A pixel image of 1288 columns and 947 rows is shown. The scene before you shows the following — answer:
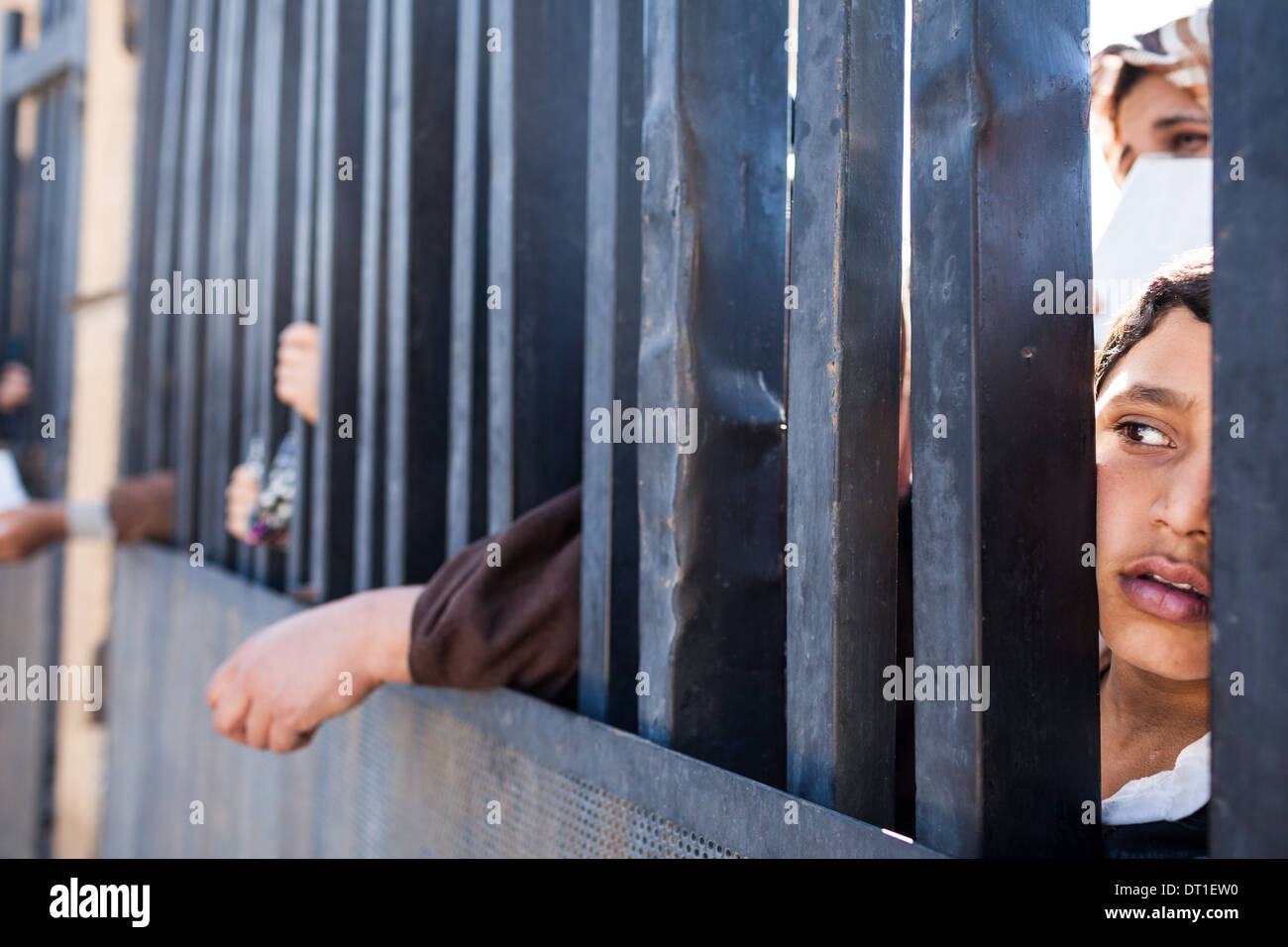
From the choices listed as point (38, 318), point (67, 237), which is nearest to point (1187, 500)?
point (67, 237)

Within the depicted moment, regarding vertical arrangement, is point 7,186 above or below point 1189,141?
above

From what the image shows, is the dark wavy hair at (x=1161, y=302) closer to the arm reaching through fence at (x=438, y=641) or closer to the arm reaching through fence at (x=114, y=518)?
the arm reaching through fence at (x=438, y=641)

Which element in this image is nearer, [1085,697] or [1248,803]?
[1248,803]

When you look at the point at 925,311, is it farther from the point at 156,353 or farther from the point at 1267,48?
the point at 156,353

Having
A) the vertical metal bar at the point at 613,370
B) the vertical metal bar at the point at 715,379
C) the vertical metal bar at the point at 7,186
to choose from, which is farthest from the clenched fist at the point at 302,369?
the vertical metal bar at the point at 7,186

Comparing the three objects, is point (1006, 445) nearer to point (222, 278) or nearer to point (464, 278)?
point (464, 278)

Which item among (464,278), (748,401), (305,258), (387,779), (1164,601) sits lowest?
(387,779)

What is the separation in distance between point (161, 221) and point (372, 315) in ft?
6.34

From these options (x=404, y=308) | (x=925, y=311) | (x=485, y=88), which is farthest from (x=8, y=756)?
(x=925, y=311)

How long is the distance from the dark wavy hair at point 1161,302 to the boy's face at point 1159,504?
18mm

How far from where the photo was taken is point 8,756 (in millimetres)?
4707

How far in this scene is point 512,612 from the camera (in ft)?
4.63

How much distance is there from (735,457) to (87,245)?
3.90m
